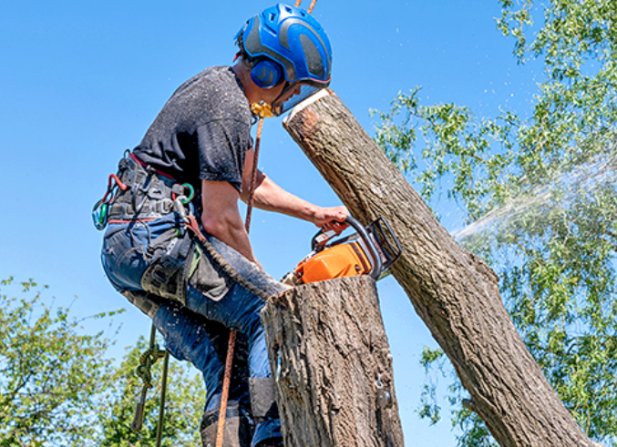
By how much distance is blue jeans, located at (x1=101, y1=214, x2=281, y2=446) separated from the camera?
3.03m

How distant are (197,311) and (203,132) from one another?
62cm

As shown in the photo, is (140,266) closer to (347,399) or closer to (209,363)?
(209,363)

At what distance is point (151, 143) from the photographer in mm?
3332

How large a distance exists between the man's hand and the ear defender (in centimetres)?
Result: 58

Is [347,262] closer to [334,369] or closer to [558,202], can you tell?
[334,369]

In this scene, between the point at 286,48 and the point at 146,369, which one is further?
the point at 146,369

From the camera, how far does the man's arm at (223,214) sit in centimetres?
311

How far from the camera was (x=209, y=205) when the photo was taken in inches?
123

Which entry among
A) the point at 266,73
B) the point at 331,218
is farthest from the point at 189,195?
the point at 331,218

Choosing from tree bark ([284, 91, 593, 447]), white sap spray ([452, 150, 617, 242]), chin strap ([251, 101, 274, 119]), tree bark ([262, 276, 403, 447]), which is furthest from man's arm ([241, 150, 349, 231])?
white sap spray ([452, 150, 617, 242])

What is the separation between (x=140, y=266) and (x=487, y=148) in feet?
31.4

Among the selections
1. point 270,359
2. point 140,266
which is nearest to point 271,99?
point 140,266

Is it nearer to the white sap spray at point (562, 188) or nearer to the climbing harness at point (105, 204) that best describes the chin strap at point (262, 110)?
the climbing harness at point (105, 204)

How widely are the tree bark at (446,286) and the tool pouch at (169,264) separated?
1667 millimetres
